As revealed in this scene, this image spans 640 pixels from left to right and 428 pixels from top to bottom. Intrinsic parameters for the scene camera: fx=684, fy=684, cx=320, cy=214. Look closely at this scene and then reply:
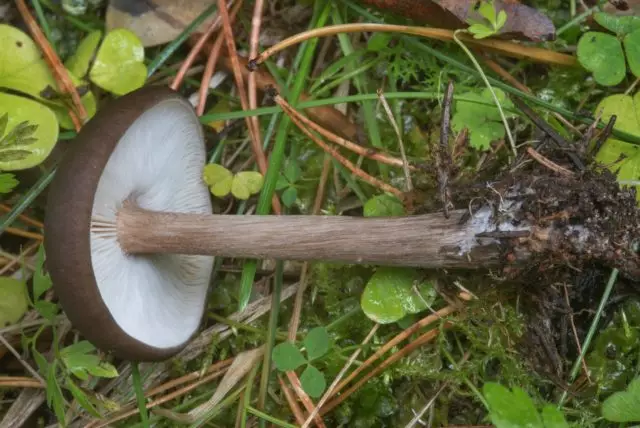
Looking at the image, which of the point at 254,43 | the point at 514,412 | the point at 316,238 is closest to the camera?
the point at 514,412

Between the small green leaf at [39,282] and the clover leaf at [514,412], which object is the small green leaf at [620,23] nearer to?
the clover leaf at [514,412]

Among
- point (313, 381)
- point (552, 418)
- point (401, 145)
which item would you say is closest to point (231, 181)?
point (401, 145)

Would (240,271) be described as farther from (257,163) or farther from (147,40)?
(147,40)

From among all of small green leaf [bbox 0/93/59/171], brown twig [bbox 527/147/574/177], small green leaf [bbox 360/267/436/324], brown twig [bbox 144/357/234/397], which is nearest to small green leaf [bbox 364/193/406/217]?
small green leaf [bbox 360/267/436/324]

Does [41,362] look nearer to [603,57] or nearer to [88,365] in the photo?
[88,365]

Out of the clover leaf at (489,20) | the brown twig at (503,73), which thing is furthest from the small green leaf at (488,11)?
the brown twig at (503,73)

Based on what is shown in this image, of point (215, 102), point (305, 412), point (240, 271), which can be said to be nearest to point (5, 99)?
point (215, 102)
